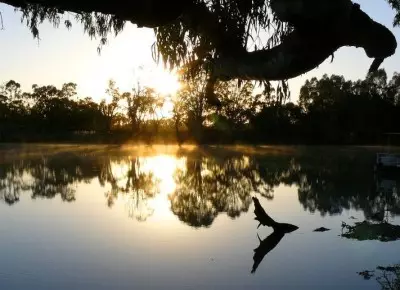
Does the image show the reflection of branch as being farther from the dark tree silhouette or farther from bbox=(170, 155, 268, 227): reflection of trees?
the dark tree silhouette

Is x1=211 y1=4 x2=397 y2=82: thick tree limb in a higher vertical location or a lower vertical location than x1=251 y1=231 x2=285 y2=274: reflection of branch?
higher

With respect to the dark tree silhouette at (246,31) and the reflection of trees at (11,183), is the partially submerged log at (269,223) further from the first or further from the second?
the dark tree silhouette at (246,31)

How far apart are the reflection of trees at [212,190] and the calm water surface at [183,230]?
46 millimetres

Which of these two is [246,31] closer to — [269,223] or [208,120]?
[269,223]

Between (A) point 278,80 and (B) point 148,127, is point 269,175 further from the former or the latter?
(B) point 148,127

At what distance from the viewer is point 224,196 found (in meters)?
18.0

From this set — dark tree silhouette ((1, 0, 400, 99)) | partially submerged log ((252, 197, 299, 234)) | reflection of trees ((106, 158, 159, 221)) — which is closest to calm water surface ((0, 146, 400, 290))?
reflection of trees ((106, 158, 159, 221))

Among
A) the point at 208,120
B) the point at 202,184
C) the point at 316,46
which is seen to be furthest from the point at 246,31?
the point at 208,120

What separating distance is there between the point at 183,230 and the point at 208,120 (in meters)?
38.6

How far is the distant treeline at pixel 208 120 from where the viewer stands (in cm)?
5334

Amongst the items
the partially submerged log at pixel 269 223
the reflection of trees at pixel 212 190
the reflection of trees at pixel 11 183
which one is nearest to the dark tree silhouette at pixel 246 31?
the partially submerged log at pixel 269 223

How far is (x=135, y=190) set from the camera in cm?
1997

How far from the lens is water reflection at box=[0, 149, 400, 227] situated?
52.0 ft

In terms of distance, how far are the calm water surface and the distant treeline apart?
2684 cm
